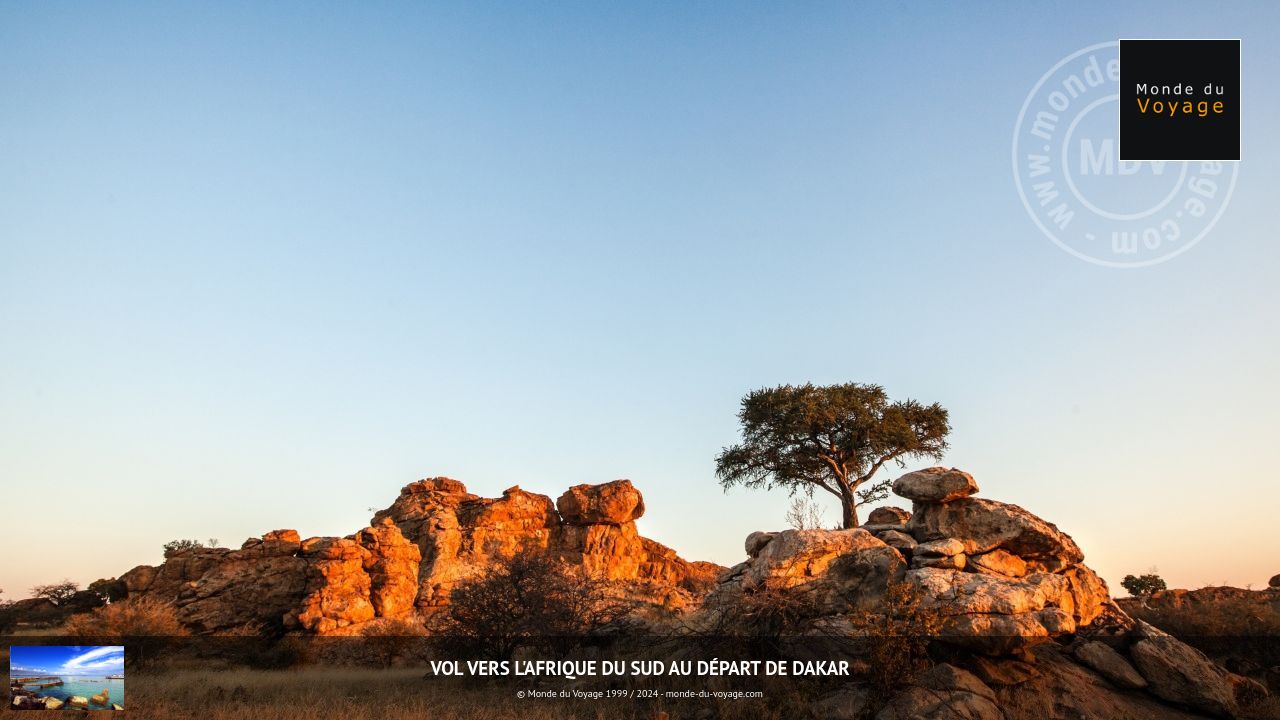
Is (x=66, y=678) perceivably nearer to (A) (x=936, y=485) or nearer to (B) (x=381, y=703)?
(B) (x=381, y=703)

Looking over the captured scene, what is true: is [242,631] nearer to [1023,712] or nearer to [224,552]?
[224,552]

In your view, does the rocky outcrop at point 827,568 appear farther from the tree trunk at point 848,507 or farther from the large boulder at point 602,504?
the large boulder at point 602,504

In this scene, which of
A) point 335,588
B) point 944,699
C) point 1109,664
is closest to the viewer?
point 944,699

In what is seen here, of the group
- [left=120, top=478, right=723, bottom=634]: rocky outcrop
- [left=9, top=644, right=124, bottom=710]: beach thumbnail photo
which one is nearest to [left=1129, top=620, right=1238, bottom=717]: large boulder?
[left=120, top=478, right=723, bottom=634]: rocky outcrop

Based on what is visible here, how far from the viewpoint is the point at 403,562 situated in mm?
37938

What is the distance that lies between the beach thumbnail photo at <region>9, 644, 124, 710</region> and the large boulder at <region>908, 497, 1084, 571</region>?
18249mm

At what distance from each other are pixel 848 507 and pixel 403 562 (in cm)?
2284

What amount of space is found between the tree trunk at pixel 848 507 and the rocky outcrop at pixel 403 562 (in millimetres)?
8071

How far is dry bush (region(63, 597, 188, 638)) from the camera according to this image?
25312 millimetres

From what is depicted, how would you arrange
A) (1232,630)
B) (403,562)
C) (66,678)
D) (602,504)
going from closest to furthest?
(66,678)
(1232,630)
(403,562)
(602,504)

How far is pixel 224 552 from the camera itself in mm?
36094

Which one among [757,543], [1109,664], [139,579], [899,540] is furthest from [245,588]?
[1109,664]

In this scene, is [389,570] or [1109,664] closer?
[1109,664]

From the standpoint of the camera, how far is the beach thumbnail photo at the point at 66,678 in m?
12.9
